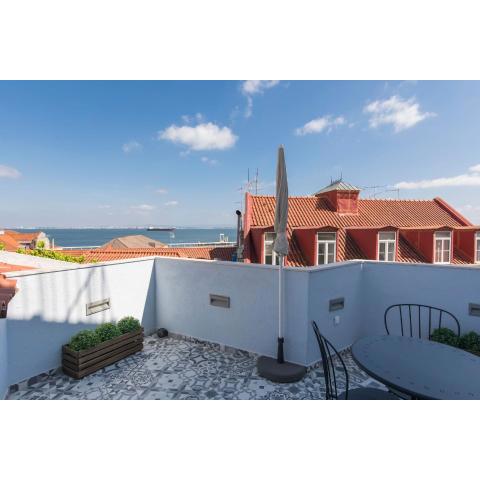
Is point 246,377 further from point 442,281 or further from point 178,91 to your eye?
point 178,91

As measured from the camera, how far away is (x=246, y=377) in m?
3.95

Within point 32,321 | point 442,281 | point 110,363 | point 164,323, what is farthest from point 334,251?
point 32,321

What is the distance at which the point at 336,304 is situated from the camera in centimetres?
452

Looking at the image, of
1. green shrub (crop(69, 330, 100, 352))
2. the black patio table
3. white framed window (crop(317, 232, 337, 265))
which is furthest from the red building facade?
the black patio table

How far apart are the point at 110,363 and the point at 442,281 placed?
5970mm

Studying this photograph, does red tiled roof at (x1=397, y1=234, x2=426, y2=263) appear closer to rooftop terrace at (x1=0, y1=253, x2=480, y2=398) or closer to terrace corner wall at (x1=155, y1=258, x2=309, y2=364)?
rooftop terrace at (x1=0, y1=253, x2=480, y2=398)

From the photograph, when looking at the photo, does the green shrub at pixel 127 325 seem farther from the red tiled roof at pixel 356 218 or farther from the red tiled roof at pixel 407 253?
the red tiled roof at pixel 407 253

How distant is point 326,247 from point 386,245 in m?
3.00

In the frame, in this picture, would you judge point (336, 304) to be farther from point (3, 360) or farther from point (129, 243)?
point (129, 243)

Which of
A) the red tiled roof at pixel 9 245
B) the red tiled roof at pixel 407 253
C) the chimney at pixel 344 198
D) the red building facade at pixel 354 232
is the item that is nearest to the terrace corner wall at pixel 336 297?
the red building facade at pixel 354 232

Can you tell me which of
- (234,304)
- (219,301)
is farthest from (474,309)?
(219,301)

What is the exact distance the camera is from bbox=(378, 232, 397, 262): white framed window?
11.6 meters

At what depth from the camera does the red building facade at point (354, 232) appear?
11.2 m

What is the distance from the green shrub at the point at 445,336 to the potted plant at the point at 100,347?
5270 mm
